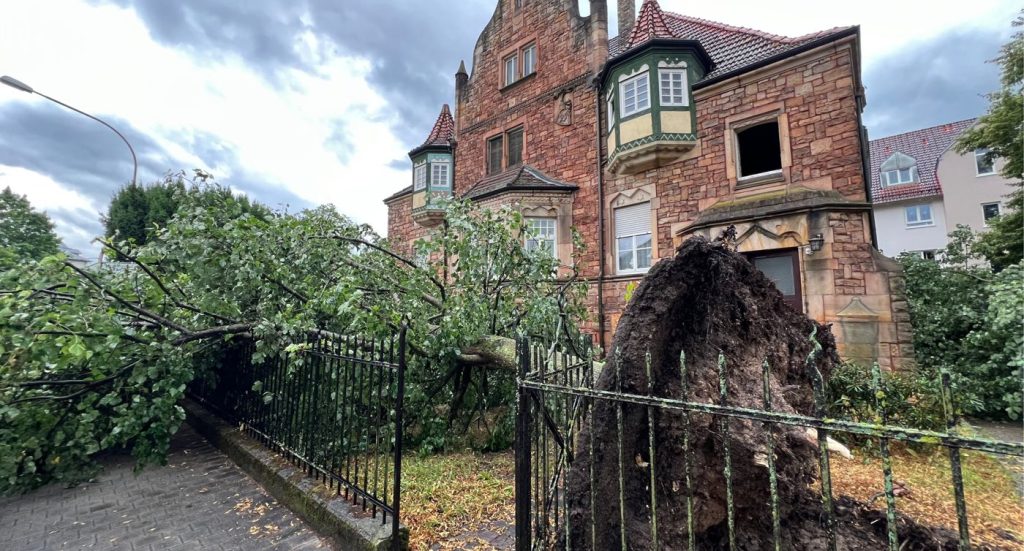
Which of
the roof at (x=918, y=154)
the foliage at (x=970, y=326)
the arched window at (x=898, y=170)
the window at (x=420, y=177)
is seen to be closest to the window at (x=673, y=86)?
the foliage at (x=970, y=326)

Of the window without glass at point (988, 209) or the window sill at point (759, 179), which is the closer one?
the window sill at point (759, 179)

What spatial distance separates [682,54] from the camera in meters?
10.9

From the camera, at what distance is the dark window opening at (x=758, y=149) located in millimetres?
10328

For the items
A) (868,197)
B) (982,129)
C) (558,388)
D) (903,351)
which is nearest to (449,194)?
(868,197)

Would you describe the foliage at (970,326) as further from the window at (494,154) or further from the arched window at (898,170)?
the arched window at (898,170)

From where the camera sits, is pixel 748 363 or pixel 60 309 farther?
pixel 60 309

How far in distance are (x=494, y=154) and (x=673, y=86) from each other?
6.76m

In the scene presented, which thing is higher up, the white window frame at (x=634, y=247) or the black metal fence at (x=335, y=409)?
the white window frame at (x=634, y=247)

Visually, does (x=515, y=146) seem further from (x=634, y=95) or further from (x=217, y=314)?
(x=217, y=314)

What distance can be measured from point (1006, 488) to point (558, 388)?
5.66 m

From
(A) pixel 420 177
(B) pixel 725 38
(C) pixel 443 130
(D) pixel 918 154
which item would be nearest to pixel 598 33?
(B) pixel 725 38

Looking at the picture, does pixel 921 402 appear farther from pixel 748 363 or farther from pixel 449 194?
pixel 449 194

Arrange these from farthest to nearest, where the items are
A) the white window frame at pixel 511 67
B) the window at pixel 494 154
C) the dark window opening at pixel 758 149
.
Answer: the window at pixel 494 154 → the white window frame at pixel 511 67 → the dark window opening at pixel 758 149

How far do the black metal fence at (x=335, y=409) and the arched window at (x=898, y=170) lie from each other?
3436cm
